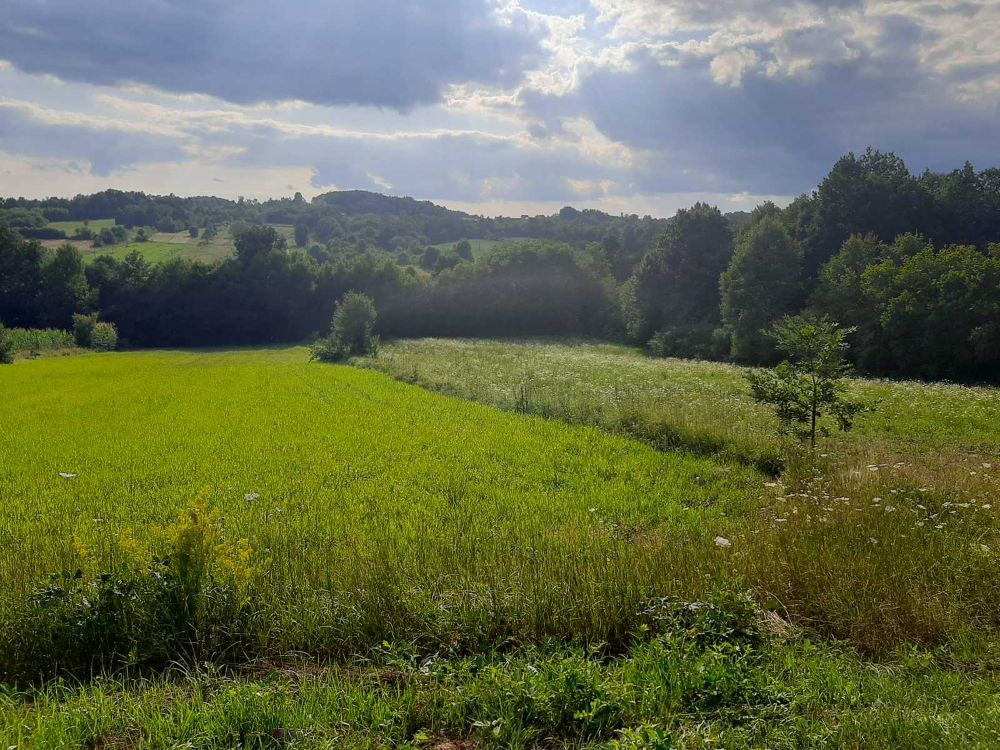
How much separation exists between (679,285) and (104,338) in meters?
60.8

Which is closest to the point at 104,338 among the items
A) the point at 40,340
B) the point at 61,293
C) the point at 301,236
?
the point at 40,340

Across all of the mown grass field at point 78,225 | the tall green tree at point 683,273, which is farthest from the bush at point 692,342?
the mown grass field at point 78,225

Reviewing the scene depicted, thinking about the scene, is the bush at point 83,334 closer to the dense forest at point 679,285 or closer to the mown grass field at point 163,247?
the dense forest at point 679,285

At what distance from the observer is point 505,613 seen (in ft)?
19.4

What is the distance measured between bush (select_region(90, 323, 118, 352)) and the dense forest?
5.07 metres

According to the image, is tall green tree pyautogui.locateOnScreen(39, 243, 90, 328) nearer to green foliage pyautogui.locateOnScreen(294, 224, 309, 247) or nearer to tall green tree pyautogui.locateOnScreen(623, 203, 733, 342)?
tall green tree pyautogui.locateOnScreen(623, 203, 733, 342)

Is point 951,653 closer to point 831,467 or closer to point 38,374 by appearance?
point 831,467

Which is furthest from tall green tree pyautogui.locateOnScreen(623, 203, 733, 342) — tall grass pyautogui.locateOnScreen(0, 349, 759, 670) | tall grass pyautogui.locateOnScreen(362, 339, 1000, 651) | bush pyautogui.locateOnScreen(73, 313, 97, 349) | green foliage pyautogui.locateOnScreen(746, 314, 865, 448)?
bush pyautogui.locateOnScreen(73, 313, 97, 349)

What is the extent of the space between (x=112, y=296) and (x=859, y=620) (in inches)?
3325

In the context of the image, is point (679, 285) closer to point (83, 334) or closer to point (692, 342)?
point (692, 342)

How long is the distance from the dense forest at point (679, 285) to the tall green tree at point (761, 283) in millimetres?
131

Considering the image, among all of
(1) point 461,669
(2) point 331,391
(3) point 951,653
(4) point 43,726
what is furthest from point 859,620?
(2) point 331,391

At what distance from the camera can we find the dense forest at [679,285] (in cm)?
3925

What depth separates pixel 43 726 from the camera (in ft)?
14.1
